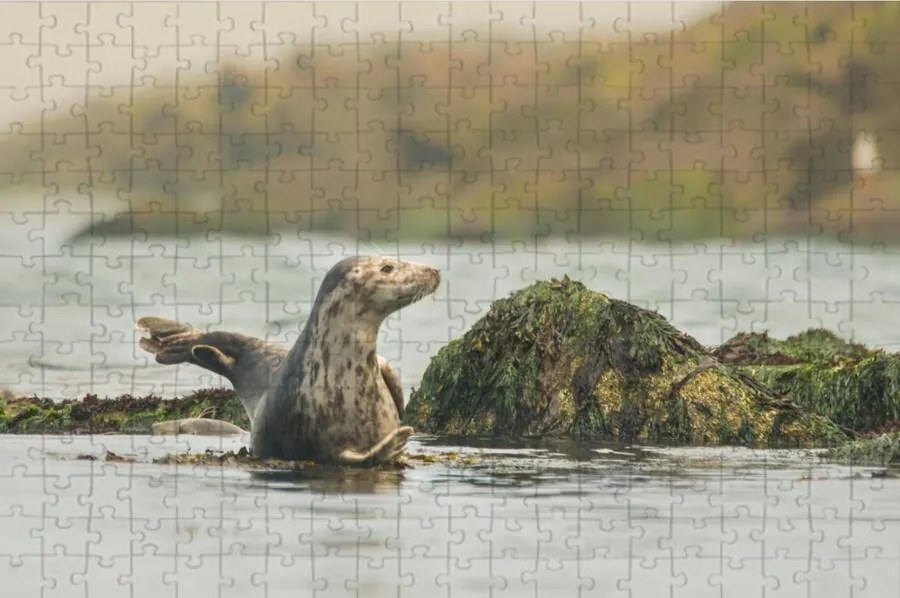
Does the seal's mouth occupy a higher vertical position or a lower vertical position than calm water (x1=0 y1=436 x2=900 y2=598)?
higher

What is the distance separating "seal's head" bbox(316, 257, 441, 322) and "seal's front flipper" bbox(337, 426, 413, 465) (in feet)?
3.43

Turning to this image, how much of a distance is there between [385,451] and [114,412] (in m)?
6.15

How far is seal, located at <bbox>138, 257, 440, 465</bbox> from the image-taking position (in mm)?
19547

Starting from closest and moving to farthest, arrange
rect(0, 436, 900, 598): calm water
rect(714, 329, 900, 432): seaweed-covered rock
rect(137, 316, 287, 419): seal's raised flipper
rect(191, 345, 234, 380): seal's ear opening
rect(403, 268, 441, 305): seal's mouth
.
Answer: rect(0, 436, 900, 598): calm water, rect(403, 268, 441, 305): seal's mouth, rect(137, 316, 287, 419): seal's raised flipper, rect(191, 345, 234, 380): seal's ear opening, rect(714, 329, 900, 432): seaweed-covered rock

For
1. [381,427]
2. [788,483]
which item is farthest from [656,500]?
[381,427]

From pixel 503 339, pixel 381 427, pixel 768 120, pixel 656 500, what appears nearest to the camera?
pixel 656 500

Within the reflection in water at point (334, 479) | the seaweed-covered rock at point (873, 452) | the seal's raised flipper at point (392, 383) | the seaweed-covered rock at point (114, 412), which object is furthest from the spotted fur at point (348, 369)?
the seaweed-covered rock at point (114, 412)

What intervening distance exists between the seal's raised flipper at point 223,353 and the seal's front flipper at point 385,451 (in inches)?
57.8

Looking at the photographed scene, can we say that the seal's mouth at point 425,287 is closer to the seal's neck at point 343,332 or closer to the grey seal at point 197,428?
the seal's neck at point 343,332

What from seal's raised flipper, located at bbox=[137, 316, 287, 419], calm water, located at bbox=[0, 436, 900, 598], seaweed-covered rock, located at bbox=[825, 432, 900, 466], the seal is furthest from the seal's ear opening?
seaweed-covered rock, located at bbox=[825, 432, 900, 466]

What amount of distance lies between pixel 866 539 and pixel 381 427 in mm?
5032

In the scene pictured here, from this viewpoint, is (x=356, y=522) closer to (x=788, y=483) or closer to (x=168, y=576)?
(x=168, y=576)

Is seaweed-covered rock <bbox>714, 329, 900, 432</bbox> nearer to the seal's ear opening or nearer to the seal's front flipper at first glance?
the seal's front flipper

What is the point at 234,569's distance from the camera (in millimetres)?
15281
